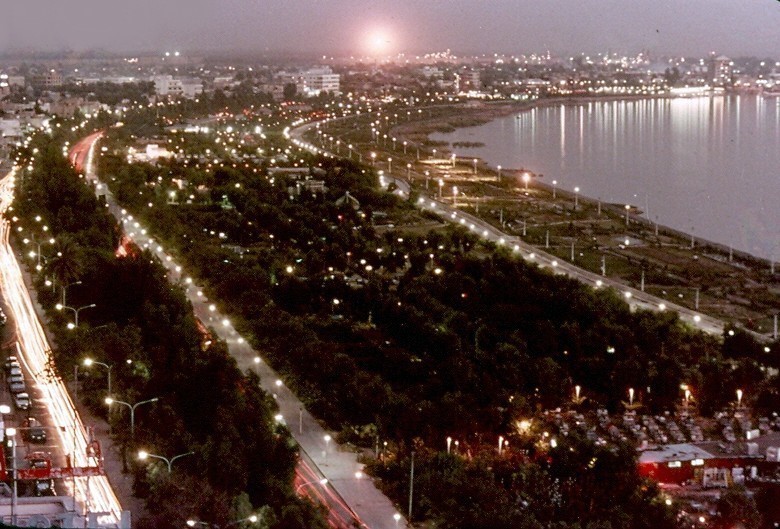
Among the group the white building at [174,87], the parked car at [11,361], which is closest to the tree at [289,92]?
the white building at [174,87]

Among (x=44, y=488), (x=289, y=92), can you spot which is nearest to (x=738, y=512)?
(x=44, y=488)

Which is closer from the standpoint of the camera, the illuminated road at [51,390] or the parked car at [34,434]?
the illuminated road at [51,390]

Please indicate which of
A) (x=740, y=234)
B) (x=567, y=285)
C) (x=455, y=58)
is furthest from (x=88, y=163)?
(x=455, y=58)

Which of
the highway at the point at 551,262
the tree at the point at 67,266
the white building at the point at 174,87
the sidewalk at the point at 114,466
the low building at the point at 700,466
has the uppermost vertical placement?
the white building at the point at 174,87

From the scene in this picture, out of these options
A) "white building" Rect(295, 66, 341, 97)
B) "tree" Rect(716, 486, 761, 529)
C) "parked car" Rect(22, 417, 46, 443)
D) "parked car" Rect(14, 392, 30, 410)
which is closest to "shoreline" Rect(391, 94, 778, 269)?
"white building" Rect(295, 66, 341, 97)

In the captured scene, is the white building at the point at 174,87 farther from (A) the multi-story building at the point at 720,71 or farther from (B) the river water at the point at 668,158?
(A) the multi-story building at the point at 720,71

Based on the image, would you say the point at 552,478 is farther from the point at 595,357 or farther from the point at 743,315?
the point at 743,315

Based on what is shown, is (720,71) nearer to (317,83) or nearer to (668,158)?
(317,83)
